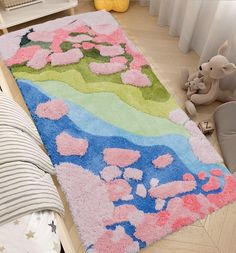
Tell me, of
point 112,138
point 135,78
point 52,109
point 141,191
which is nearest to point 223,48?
point 135,78

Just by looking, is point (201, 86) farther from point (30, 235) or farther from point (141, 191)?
point (30, 235)

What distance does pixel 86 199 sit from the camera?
4.65ft

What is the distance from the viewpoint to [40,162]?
1100mm

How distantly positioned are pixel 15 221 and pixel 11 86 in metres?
1.17

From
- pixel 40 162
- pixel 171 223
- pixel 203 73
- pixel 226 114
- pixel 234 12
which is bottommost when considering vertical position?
pixel 171 223

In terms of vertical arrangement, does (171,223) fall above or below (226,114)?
below

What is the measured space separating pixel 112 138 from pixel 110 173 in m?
0.21

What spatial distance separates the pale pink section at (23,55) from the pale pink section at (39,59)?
3 centimetres

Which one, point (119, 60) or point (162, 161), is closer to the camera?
point (162, 161)

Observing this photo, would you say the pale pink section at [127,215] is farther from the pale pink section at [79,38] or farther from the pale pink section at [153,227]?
the pale pink section at [79,38]

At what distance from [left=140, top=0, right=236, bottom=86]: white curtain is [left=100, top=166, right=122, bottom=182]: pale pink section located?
0.92 metres

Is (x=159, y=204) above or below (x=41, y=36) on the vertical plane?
below

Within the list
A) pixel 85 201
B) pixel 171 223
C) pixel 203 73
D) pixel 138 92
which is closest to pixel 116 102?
pixel 138 92

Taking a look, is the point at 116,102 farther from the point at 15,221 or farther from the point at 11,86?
the point at 15,221
